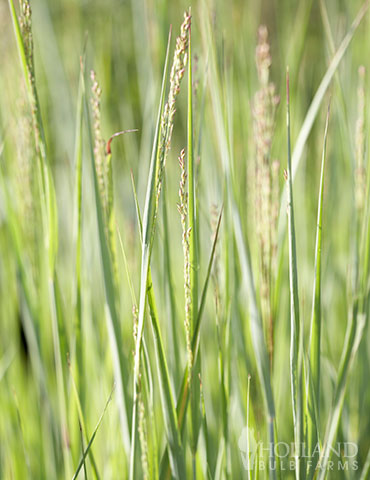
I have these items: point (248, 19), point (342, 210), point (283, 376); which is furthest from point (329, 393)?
Answer: point (248, 19)

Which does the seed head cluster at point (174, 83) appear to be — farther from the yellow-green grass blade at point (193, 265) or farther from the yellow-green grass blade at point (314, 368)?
the yellow-green grass blade at point (314, 368)

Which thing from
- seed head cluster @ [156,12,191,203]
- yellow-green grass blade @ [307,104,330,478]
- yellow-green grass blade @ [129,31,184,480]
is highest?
seed head cluster @ [156,12,191,203]

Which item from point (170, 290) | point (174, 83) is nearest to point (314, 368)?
point (170, 290)

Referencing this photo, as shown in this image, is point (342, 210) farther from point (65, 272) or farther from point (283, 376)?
point (65, 272)

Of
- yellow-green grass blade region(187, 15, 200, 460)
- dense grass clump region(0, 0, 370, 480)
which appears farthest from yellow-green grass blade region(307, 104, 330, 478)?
yellow-green grass blade region(187, 15, 200, 460)

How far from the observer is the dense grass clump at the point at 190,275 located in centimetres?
43

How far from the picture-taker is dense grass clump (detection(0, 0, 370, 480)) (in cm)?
43

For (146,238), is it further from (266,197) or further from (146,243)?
(266,197)

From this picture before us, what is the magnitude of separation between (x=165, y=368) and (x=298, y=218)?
545mm

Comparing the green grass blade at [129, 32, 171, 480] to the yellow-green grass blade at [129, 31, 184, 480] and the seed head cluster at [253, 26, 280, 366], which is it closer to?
→ the yellow-green grass blade at [129, 31, 184, 480]

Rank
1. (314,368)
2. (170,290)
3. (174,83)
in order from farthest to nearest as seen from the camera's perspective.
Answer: (170,290), (314,368), (174,83)

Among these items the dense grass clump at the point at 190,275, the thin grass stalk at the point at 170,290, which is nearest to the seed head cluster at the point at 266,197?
the dense grass clump at the point at 190,275

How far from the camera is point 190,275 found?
0.40 meters

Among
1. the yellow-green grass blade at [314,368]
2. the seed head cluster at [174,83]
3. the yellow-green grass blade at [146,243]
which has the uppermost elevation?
the seed head cluster at [174,83]
